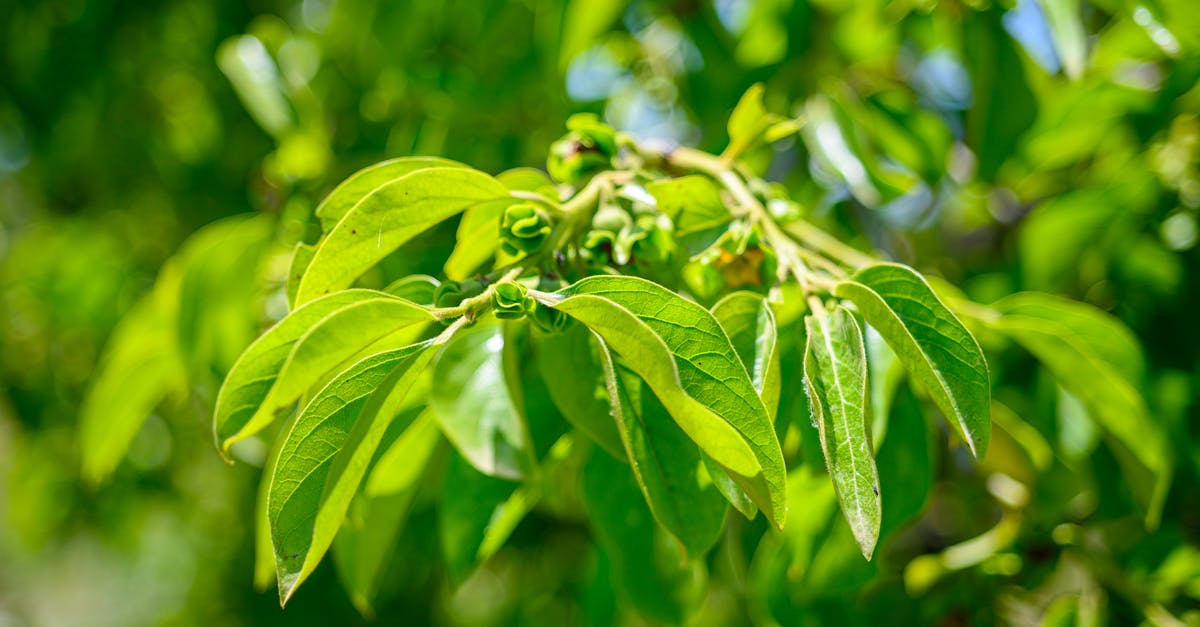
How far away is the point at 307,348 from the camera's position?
618 mm

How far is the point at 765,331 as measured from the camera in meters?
0.70

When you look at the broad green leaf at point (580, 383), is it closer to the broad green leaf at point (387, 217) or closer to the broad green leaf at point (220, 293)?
the broad green leaf at point (387, 217)

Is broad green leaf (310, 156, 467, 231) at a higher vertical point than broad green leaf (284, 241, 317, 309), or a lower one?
higher

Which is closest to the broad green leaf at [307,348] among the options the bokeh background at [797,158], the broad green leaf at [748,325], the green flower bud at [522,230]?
the green flower bud at [522,230]

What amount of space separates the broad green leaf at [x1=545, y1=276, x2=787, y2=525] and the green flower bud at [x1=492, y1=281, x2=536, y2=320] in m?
0.02

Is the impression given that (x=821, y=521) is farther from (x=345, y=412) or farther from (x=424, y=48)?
(x=424, y=48)

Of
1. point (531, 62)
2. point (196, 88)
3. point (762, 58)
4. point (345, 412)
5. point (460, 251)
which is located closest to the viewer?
point (345, 412)

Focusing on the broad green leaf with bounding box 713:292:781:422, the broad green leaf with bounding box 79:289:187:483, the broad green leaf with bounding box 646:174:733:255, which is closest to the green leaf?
the broad green leaf with bounding box 646:174:733:255

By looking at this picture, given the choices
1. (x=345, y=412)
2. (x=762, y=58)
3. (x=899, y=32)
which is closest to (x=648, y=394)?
(x=345, y=412)

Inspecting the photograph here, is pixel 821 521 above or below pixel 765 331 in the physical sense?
below

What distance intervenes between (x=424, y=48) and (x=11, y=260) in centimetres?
181

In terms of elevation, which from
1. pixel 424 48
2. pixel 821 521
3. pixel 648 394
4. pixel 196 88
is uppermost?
pixel 648 394

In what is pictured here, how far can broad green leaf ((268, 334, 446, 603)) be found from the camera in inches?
24.1

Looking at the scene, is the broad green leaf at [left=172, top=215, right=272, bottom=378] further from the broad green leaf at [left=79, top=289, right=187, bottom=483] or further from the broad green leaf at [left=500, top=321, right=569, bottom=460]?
the broad green leaf at [left=500, top=321, right=569, bottom=460]
